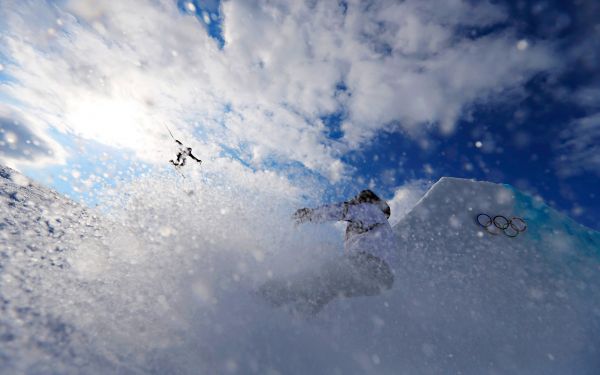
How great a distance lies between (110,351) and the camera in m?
1.96

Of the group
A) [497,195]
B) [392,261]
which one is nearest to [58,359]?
[392,261]

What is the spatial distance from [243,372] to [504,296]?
6.15 metres

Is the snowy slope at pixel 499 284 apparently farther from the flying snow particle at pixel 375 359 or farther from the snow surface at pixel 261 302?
the flying snow particle at pixel 375 359

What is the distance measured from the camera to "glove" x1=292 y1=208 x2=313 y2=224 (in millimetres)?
4195

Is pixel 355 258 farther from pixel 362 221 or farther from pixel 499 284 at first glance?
pixel 499 284

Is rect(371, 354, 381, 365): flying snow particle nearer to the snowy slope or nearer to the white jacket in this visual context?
the snowy slope

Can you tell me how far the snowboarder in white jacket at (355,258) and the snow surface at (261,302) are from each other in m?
0.24

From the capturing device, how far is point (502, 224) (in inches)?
277

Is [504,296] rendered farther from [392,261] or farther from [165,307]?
[165,307]

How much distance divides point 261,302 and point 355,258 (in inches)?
60.7

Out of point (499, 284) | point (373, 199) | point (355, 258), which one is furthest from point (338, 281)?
point (499, 284)

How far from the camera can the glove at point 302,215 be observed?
4.20 meters

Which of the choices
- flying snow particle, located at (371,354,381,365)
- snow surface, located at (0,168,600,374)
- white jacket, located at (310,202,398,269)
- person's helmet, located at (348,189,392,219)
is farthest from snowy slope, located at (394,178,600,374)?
person's helmet, located at (348,189,392,219)

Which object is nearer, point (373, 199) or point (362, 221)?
point (362, 221)
